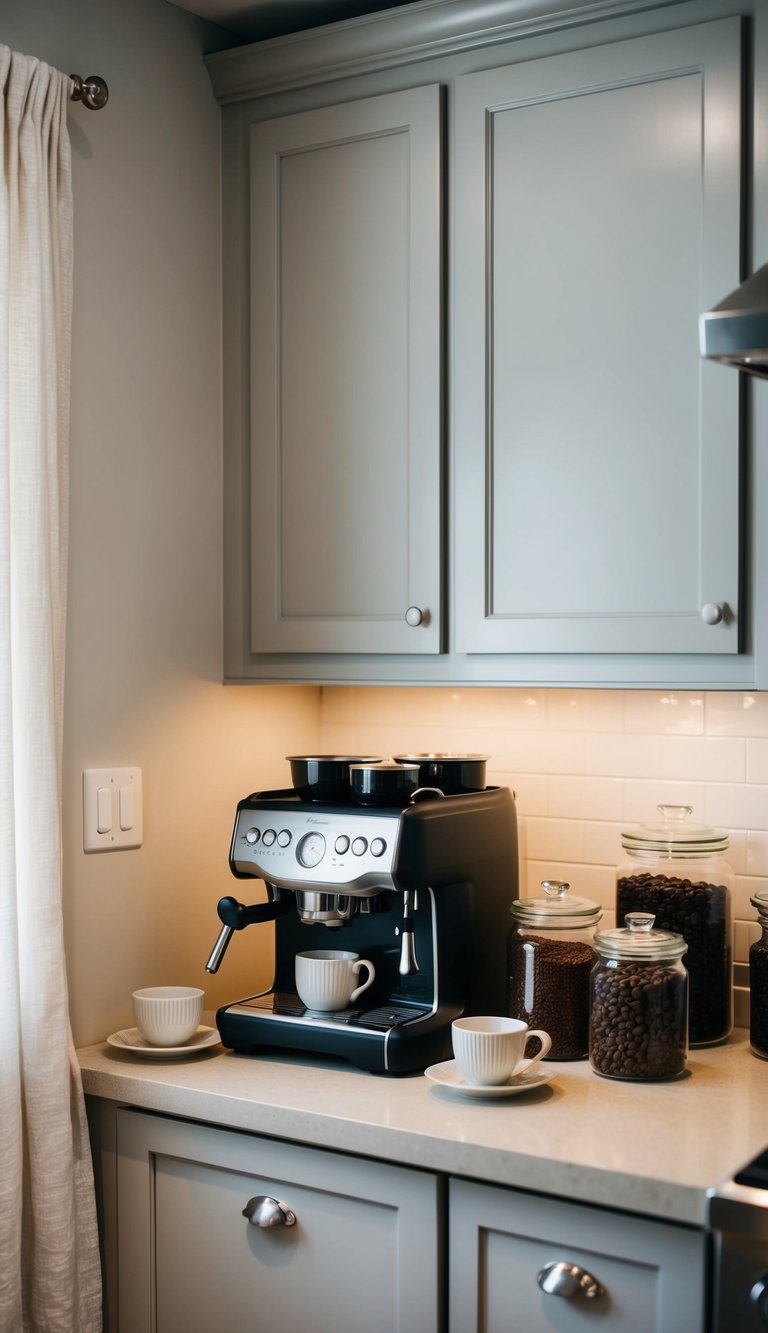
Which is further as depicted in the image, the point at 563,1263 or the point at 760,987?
the point at 760,987

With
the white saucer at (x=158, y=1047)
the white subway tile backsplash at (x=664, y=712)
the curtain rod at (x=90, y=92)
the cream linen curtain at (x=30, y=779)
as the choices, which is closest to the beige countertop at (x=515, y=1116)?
the white saucer at (x=158, y=1047)

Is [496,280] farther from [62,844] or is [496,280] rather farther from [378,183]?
[62,844]

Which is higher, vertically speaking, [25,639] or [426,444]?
[426,444]

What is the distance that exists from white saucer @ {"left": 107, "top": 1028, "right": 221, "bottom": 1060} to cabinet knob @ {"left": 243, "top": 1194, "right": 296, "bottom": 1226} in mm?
262

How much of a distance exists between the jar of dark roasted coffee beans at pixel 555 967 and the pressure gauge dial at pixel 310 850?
0.30 m

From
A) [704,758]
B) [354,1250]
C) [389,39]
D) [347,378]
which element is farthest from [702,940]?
[389,39]

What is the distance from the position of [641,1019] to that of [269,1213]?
1.82 feet

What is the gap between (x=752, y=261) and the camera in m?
1.77

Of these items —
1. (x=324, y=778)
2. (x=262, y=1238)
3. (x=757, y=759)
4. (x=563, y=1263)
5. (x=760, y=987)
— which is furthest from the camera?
(x=757, y=759)

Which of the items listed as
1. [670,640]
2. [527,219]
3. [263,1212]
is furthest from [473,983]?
[527,219]

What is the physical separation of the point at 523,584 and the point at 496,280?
464mm

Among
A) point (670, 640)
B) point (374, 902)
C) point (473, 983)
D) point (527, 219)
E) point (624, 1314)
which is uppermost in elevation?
point (527, 219)

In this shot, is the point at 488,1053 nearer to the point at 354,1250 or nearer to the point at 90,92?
the point at 354,1250

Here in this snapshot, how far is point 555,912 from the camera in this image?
1901 millimetres
